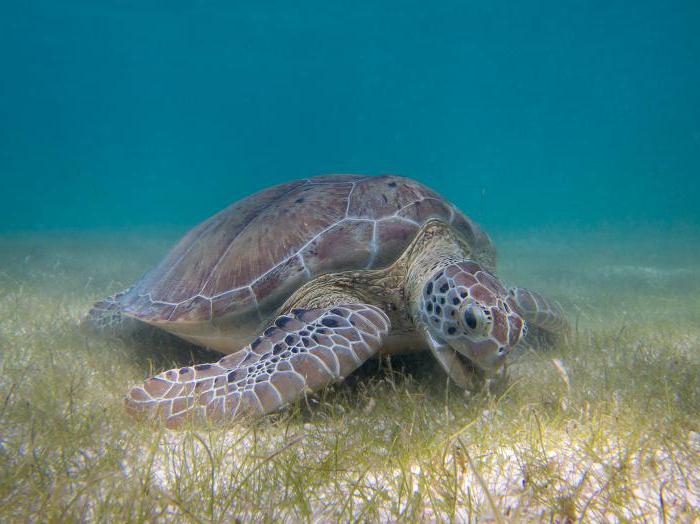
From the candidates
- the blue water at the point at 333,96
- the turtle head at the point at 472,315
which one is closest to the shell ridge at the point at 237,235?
the turtle head at the point at 472,315

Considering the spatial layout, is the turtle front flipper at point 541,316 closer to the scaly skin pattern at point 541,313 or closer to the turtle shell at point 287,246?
the scaly skin pattern at point 541,313

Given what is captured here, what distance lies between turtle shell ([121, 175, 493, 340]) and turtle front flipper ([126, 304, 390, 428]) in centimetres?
47

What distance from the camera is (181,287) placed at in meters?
3.36

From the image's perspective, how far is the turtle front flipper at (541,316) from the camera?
350cm

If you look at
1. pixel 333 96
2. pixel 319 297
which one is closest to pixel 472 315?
pixel 319 297

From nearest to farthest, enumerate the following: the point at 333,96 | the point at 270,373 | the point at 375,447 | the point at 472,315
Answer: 1. the point at 375,447
2. the point at 270,373
3. the point at 472,315
4. the point at 333,96

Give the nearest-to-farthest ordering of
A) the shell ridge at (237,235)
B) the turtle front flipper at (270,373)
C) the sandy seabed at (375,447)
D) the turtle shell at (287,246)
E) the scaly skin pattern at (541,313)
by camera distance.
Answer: the sandy seabed at (375,447) → the turtle front flipper at (270,373) → the turtle shell at (287,246) → the shell ridge at (237,235) → the scaly skin pattern at (541,313)

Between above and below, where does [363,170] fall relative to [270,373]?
below

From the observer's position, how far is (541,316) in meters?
3.52

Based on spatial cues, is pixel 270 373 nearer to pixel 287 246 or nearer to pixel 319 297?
pixel 319 297

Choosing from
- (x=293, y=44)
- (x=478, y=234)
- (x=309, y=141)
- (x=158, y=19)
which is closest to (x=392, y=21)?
(x=293, y=44)

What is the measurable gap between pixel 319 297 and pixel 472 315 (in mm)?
1180

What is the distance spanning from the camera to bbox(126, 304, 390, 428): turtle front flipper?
2.05 m

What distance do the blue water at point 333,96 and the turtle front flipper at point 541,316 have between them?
29.5 meters
